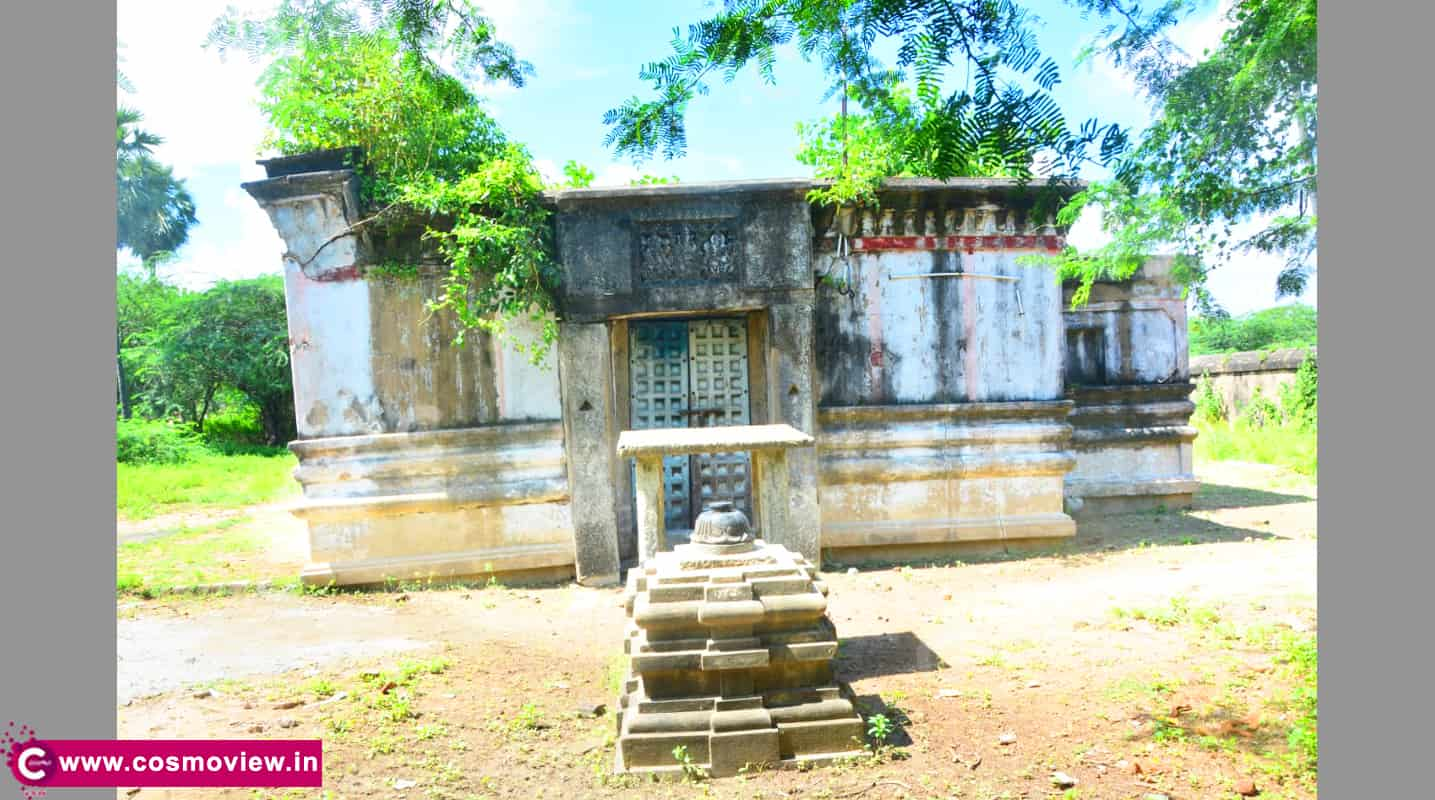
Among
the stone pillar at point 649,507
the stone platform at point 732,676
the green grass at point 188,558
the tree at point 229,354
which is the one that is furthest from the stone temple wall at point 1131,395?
the tree at point 229,354

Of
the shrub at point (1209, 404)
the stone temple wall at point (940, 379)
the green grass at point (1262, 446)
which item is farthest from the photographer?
the shrub at point (1209, 404)

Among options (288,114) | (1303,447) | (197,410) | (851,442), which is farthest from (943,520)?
(197,410)

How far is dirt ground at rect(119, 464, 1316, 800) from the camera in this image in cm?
412

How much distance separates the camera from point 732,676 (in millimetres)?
4352

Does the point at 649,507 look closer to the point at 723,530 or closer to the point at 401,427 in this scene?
the point at 723,530

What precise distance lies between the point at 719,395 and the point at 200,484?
37.5 ft

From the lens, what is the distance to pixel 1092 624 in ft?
20.6

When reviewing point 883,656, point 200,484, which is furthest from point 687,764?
point 200,484

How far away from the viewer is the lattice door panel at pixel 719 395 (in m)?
8.95

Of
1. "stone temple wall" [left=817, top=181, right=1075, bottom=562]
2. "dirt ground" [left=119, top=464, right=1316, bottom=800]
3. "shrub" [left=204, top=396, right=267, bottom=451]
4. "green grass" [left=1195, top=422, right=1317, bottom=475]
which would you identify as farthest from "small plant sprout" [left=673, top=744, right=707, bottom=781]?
"shrub" [left=204, top=396, right=267, bottom=451]

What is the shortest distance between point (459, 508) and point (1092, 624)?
17.3 feet

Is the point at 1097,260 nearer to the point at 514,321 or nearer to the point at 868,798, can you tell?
the point at 868,798

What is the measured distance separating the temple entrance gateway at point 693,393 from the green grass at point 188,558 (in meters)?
3.99

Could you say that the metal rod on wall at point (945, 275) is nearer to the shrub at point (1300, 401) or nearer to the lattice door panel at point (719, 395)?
the lattice door panel at point (719, 395)
